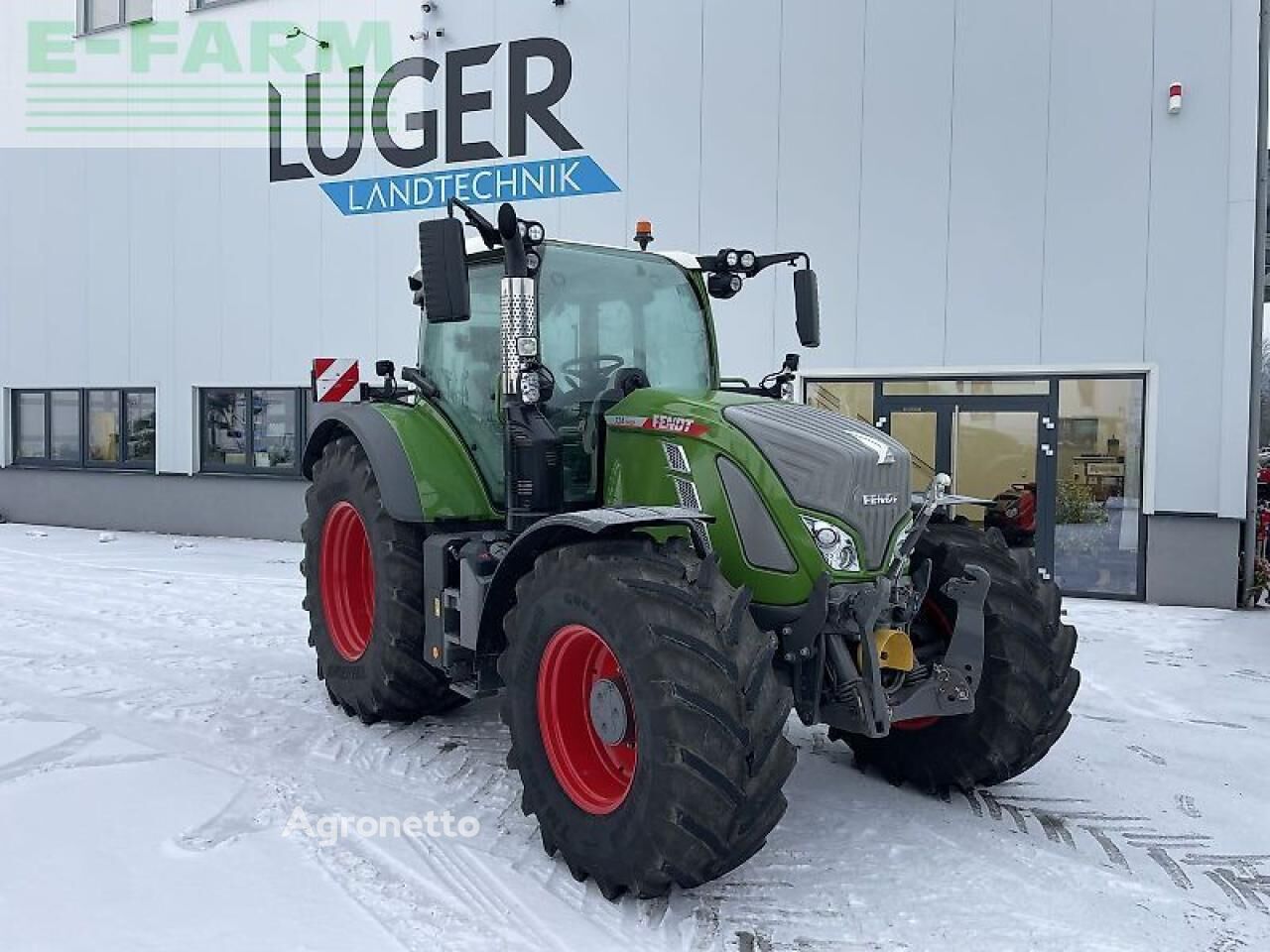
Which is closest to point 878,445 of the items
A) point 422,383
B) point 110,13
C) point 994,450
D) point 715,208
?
point 422,383

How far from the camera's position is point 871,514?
376 centimetres

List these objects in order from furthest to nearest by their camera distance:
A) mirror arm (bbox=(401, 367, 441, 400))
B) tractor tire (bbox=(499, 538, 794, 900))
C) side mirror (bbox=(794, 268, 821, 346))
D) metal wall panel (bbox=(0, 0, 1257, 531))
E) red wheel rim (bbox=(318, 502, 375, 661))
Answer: metal wall panel (bbox=(0, 0, 1257, 531))
red wheel rim (bbox=(318, 502, 375, 661))
mirror arm (bbox=(401, 367, 441, 400))
side mirror (bbox=(794, 268, 821, 346))
tractor tire (bbox=(499, 538, 794, 900))

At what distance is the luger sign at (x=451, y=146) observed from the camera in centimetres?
1163

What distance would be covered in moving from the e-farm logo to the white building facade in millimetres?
40

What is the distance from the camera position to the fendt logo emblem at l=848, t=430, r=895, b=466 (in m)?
3.82

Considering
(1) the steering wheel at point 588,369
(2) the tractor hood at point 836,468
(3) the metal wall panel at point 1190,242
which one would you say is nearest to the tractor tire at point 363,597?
(1) the steering wheel at point 588,369

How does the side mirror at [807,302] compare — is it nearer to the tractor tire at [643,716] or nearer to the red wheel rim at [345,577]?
the tractor tire at [643,716]

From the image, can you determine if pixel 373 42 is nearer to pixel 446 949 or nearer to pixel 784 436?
pixel 784 436

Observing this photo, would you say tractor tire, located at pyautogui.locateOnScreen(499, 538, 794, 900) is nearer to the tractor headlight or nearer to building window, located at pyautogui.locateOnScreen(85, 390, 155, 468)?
the tractor headlight

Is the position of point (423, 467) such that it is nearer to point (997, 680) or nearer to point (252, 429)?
point (997, 680)

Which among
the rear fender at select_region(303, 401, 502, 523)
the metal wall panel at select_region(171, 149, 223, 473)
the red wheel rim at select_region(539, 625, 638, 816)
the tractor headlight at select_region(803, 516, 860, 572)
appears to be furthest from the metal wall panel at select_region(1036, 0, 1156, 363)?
the metal wall panel at select_region(171, 149, 223, 473)

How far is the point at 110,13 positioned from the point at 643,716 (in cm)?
1593

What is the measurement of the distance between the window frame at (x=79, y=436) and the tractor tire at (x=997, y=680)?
1275cm

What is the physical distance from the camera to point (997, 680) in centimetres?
397
